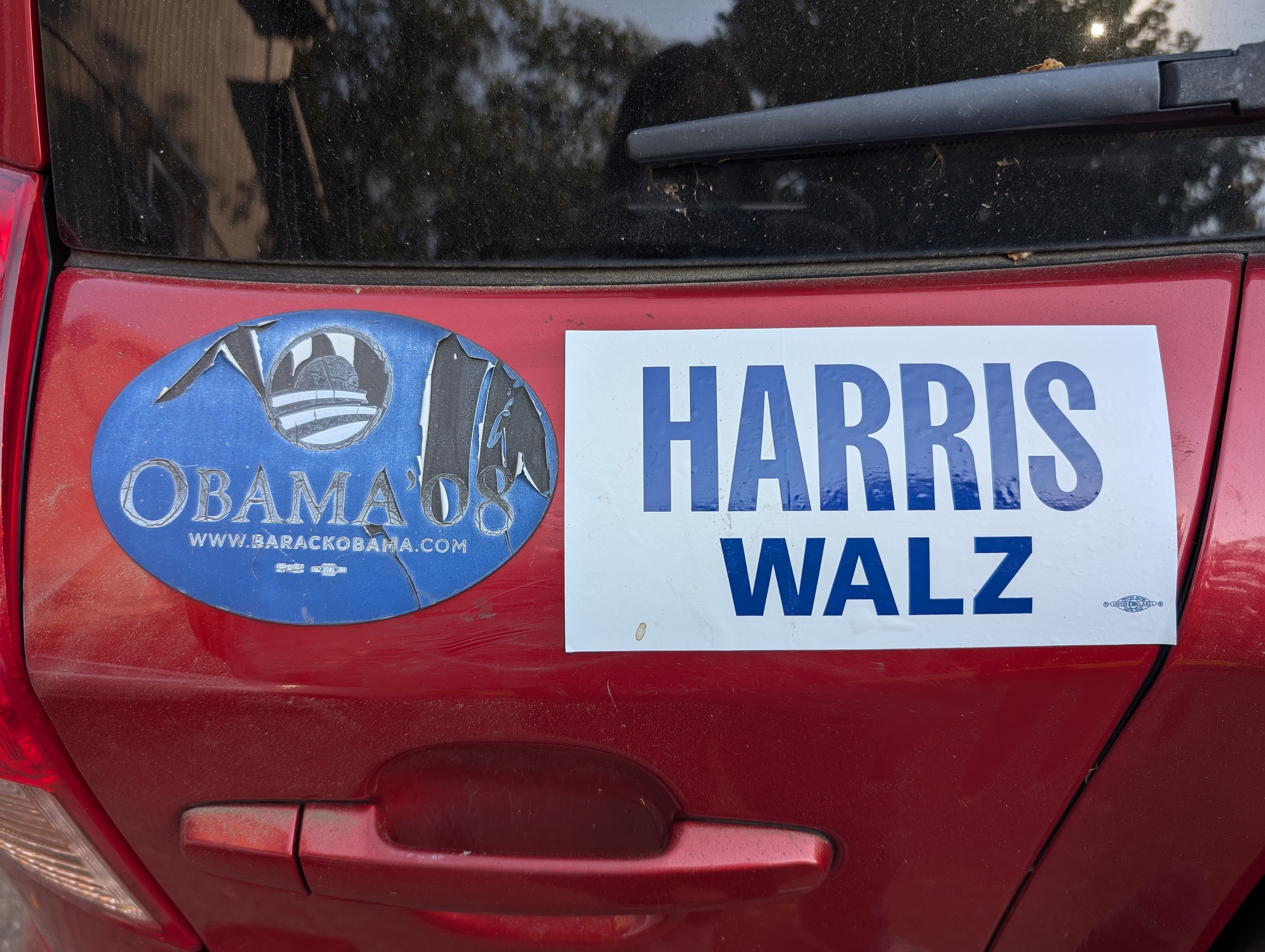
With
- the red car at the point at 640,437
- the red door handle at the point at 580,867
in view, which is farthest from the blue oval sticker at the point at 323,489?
the red door handle at the point at 580,867

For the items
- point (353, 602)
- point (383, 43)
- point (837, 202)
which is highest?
point (383, 43)

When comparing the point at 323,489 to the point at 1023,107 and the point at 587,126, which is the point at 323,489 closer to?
the point at 587,126

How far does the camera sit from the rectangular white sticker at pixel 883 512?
859 mm

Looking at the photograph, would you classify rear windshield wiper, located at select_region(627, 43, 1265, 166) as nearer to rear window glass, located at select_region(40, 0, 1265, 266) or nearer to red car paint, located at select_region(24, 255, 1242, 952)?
rear window glass, located at select_region(40, 0, 1265, 266)

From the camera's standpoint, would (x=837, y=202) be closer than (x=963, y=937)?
Yes

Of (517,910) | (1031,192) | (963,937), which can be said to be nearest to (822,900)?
(963,937)

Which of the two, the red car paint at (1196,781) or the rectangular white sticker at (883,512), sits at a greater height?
the rectangular white sticker at (883,512)

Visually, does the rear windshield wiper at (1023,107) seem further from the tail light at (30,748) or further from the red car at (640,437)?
the tail light at (30,748)

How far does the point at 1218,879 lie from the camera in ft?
3.21

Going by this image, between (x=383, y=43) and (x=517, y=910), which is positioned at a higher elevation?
(x=383, y=43)

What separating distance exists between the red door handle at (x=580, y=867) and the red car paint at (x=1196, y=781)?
31 cm

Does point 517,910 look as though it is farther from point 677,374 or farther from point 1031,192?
point 1031,192

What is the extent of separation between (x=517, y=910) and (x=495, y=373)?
0.63 metres

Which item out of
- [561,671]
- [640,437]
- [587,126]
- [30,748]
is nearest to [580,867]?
[561,671]
